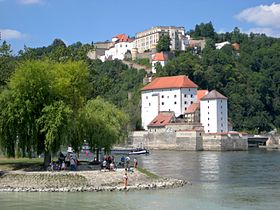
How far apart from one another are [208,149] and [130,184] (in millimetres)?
65106

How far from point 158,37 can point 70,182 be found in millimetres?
151863

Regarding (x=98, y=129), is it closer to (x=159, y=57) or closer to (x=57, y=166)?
(x=57, y=166)

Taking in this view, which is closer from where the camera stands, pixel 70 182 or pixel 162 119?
pixel 70 182

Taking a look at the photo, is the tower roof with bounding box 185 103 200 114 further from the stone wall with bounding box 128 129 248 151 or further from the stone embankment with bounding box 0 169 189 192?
the stone embankment with bounding box 0 169 189 192

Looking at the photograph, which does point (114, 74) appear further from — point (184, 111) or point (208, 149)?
point (208, 149)

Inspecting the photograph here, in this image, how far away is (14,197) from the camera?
32.3 meters

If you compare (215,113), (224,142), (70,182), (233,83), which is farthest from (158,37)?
(70,182)

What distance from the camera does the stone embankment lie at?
3475 cm

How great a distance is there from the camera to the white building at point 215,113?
348 ft

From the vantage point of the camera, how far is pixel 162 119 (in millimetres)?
115562

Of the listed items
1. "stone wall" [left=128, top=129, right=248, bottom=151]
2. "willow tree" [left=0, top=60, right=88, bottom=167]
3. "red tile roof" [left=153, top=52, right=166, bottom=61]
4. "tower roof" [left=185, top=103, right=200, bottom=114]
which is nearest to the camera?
"willow tree" [left=0, top=60, right=88, bottom=167]

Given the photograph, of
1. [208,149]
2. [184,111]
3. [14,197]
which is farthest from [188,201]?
[184,111]

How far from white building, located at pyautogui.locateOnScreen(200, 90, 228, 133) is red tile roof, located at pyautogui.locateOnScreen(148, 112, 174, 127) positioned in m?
8.89

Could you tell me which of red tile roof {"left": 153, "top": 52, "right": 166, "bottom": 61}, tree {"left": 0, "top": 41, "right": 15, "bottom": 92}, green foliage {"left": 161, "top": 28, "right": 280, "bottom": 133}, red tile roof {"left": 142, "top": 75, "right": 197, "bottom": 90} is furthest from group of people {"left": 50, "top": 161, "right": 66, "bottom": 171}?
red tile roof {"left": 153, "top": 52, "right": 166, "bottom": 61}
